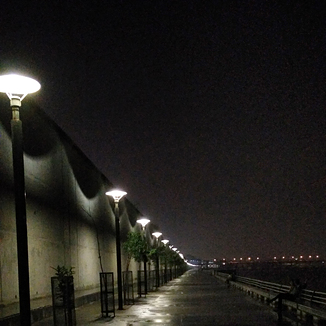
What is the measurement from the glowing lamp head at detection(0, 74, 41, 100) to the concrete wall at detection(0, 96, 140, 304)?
282 inches

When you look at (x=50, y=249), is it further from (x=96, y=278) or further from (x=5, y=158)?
(x=96, y=278)

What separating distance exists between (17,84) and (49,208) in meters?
13.9

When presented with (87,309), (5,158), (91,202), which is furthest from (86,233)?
(5,158)

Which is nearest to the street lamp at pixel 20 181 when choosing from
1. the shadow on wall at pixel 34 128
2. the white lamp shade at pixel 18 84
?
the white lamp shade at pixel 18 84

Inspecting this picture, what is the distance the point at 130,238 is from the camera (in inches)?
1614

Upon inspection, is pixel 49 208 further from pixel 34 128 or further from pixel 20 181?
pixel 20 181

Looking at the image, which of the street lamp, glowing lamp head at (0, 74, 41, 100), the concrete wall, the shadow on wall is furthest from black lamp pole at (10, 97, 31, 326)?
the shadow on wall

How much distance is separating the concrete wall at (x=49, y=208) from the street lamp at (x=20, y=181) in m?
7.24

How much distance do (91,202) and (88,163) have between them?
2.45 meters

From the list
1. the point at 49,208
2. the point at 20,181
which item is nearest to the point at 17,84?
the point at 20,181

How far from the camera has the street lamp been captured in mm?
10039

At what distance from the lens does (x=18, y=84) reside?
1088 cm

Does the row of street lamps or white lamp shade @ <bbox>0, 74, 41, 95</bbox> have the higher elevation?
white lamp shade @ <bbox>0, 74, 41, 95</bbox>

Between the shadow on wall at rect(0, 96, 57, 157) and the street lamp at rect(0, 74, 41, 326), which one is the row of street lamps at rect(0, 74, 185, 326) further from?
the shadow on wall at rect(0, 96, 57, 157)
